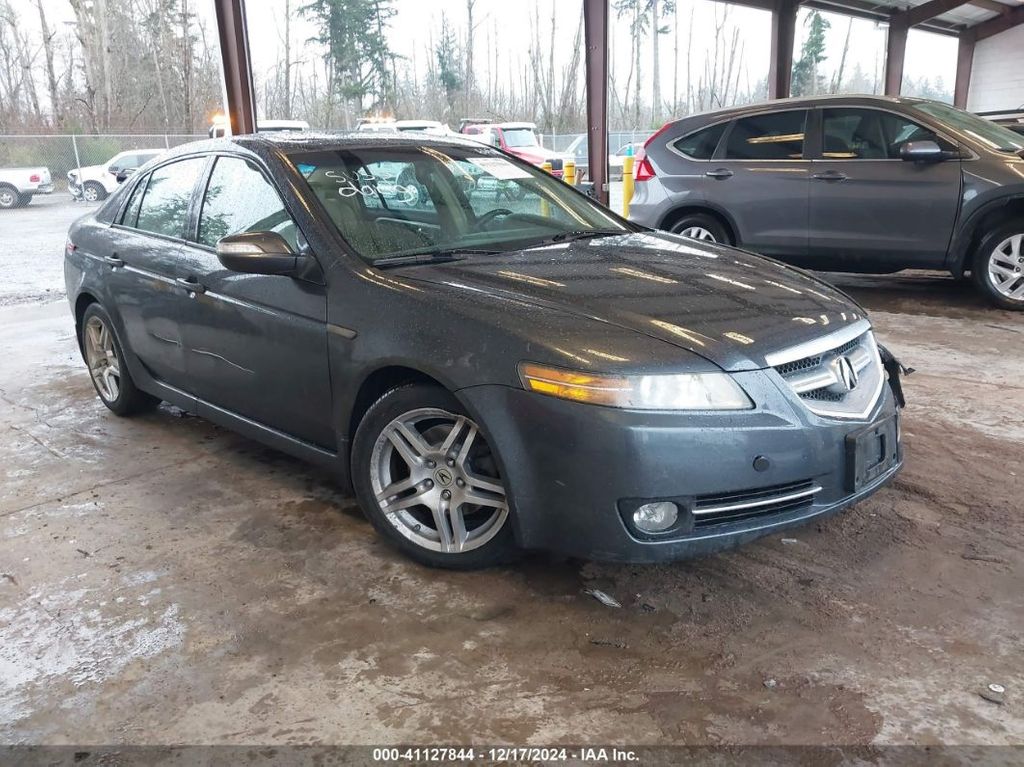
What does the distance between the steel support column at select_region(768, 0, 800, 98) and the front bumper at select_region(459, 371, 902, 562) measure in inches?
464

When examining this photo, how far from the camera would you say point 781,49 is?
1297 cm

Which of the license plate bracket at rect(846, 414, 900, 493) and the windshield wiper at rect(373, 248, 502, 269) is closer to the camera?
the license plate bracket at rect(846, 414, 900, 493)

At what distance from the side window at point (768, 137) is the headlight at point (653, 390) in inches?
216

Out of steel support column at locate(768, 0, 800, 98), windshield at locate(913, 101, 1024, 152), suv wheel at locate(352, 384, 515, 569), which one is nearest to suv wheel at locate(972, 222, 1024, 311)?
windshield at locate(913, 101, 1024, 152)

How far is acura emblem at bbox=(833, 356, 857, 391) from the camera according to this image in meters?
2.61

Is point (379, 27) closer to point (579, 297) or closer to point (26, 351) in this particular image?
point (26, 351)

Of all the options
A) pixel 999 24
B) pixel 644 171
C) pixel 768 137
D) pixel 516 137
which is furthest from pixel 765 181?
pixel 999 24

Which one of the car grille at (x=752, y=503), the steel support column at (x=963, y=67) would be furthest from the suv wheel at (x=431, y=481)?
the steel support column at (x=963, y=67)

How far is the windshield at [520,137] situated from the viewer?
1706 cm

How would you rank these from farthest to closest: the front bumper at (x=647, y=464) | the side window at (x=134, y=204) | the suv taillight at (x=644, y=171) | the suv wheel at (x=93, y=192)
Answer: the suv wheel at (x=93, y=192)
the suv taillight at (x=644, y=171)
the side window at (x=134, y=204)
the front bumper at (x=647, y=464)

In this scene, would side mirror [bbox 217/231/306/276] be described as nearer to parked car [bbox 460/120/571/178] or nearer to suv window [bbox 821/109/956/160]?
suv window [bbox 821/109/956/160]

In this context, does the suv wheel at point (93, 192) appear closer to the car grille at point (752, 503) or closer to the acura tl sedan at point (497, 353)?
the acura tl sedan at point (497, 353)

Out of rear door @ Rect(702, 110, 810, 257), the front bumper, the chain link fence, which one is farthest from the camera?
the chain link fence

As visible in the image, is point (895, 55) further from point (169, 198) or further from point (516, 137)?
point (169, 198)
